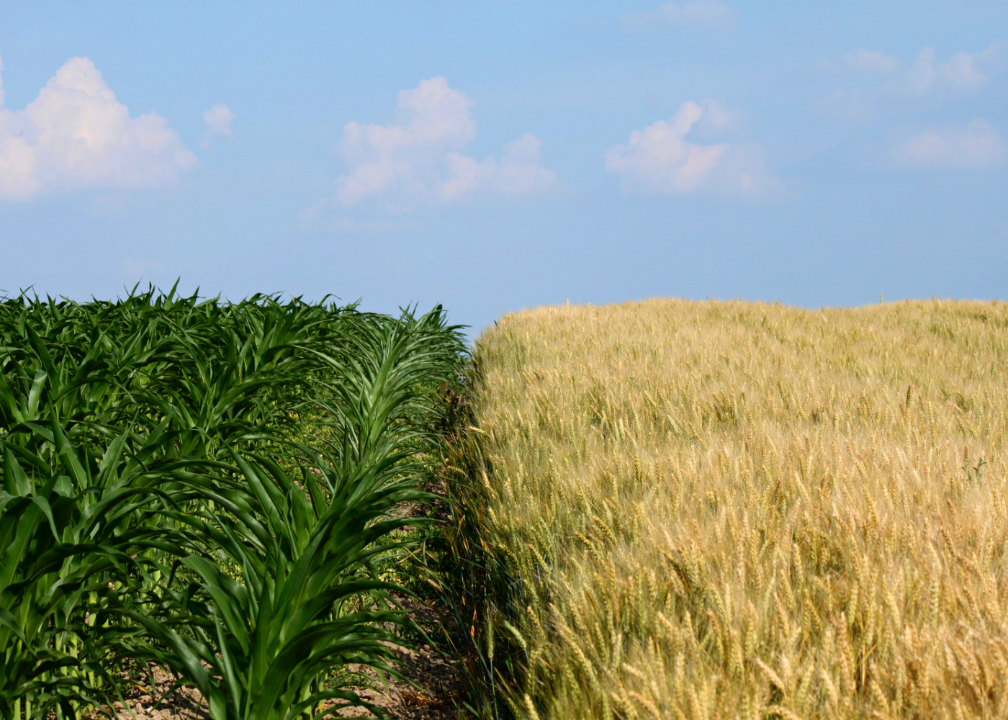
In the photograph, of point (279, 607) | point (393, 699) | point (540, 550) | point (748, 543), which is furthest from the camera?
point (393, 699)

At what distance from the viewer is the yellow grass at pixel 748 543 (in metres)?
1.33

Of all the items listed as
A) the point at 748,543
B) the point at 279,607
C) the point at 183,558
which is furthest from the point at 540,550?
the point at 183,558

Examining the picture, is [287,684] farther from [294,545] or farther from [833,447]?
[833,447]

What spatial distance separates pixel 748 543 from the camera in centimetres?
178

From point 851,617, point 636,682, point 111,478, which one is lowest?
point 636,682

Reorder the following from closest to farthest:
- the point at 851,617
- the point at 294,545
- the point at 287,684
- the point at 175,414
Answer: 1. the point at 851,617
2. the point at 287,684
3. the point at 294,545
4. the point at 175,414

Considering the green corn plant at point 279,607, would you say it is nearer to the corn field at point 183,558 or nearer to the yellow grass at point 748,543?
the corn field at point 183,558

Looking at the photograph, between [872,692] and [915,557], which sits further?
[915,557]

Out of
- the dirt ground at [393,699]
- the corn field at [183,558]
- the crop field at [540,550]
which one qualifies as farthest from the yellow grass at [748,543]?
the corn field at [183,558]

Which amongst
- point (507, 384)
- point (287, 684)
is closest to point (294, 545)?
point (287, 684)

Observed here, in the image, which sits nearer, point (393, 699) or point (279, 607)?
point (279, 607)

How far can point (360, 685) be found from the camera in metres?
2.15

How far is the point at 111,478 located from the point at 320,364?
2.41 m

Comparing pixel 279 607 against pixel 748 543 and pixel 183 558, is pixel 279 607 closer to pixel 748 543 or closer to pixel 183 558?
pixel 183 558
